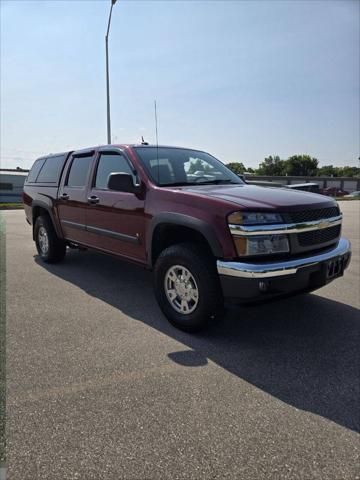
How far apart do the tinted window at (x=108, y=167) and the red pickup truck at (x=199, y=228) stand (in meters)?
0.01

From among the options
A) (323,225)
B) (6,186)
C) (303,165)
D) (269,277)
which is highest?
(303,165)

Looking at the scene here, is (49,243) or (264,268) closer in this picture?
(264,268)

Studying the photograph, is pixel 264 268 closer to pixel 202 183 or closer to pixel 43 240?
pixel 202 183

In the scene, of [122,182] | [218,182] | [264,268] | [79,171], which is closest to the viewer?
[264,268]

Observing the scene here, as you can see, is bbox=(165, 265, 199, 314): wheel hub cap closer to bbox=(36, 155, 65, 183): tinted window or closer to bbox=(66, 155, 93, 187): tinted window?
bbox=(66, 155, 93, 187): tinted window

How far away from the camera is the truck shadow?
2.52 meters

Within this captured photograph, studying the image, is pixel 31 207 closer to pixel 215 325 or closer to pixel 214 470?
pixel 215 325

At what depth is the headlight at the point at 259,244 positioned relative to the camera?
3.03m

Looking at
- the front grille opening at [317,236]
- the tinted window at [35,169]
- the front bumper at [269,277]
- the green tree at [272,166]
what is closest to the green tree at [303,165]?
the green tree at [272,166]

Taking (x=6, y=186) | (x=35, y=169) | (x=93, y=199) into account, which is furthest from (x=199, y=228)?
(x=6, y=186)

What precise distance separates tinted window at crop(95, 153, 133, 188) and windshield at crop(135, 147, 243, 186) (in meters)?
0.24

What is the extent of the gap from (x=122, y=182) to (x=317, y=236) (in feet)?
6.66

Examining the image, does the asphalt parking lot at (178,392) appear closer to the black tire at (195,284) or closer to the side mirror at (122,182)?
the black tire at (195,284)

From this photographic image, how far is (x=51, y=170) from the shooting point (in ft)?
20.0
